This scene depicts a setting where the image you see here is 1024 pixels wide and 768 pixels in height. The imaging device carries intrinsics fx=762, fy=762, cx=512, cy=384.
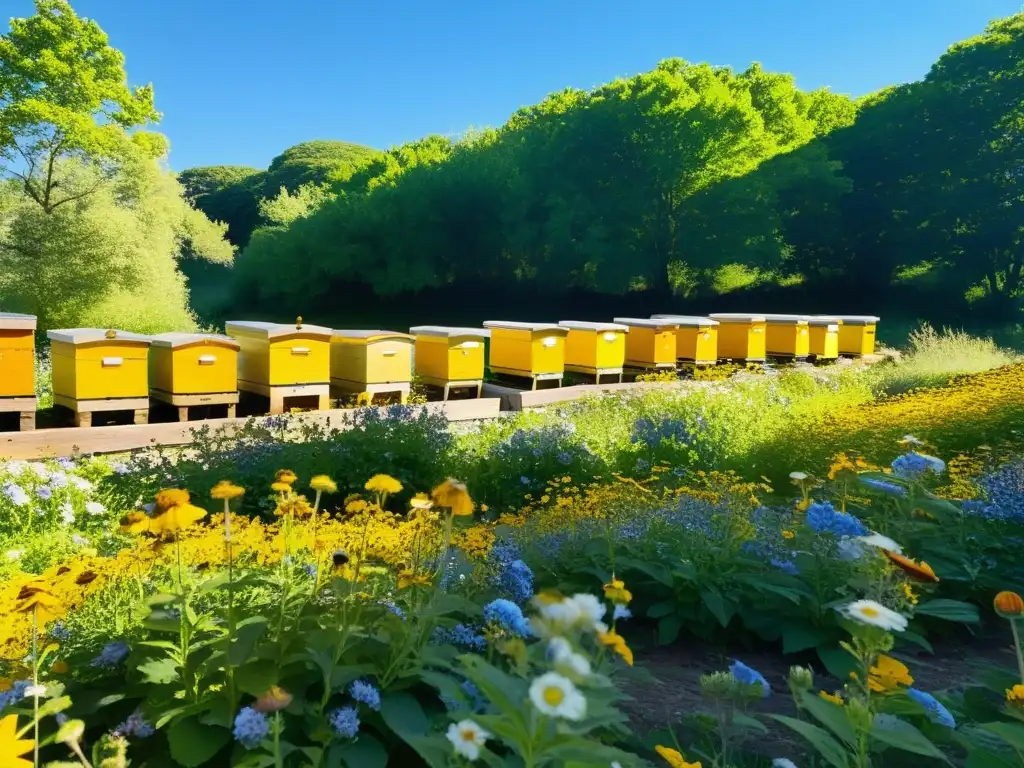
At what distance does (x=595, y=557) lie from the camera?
3410 mm

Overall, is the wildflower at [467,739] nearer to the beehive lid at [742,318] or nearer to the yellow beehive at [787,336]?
the beehive lid at [742,318]

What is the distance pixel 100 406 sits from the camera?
759 cm

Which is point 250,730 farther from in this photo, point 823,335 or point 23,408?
point 823,335

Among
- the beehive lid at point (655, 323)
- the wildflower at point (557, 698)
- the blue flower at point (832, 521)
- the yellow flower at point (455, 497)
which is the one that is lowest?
the blue flower at point (832, 521)

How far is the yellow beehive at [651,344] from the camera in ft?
40.0

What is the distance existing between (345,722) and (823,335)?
14.7 meters

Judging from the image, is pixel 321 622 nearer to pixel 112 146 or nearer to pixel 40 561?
pixel 40 561

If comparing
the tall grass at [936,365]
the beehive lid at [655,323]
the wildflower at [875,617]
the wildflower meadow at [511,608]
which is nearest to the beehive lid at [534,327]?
the beehive lid at [655,323]

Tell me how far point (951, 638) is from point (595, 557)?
1.69m

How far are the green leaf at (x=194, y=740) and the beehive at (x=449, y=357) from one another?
8.05m

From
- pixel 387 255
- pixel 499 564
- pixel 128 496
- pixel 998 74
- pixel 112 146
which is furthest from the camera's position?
pixel 387 255

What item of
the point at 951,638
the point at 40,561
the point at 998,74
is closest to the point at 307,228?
the point at 998,74

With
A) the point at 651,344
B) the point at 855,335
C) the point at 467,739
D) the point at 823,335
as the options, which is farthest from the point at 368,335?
the point at 855,335

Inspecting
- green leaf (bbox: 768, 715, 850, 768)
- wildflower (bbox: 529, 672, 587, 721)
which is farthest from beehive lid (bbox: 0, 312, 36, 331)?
wildflower (bbox: 529, 672, 587, 721)
